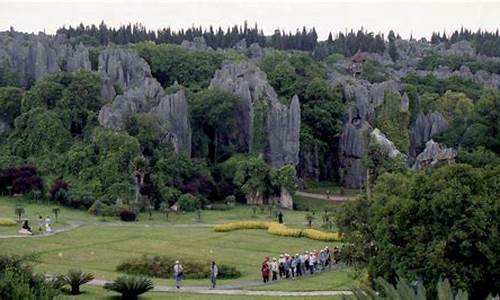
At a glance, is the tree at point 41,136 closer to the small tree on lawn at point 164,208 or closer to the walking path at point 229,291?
the small tree on lawn at point 164,208

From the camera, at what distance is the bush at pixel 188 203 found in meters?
60.4

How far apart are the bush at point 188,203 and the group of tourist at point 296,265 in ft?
70.3

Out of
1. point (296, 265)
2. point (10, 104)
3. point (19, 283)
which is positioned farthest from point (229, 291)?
point (10, 104)

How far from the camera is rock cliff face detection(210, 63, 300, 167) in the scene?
241ft

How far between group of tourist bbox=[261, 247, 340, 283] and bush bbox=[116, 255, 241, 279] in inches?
70.5

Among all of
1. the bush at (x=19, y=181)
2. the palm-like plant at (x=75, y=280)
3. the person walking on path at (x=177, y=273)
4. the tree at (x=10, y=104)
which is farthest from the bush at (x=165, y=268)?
the tree at (x=10, y=104)

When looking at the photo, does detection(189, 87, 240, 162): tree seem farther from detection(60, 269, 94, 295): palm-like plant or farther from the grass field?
detection(60, 269, 94, 295): palm-like plant

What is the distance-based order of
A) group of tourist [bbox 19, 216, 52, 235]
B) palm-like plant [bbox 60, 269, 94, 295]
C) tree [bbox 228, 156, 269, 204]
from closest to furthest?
palm-like plant [bbox 60, 269, 94, 295] < group of tourist [bbox 19, 216, 52, 235] < tree [bbox 228, 156, 269, 204]

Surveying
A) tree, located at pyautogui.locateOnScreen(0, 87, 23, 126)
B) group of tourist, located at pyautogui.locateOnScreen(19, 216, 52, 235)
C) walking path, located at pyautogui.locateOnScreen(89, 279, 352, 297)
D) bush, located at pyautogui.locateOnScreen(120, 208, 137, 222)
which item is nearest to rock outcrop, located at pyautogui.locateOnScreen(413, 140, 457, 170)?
bush, located at pyautogui.locateOnScreen(120, 208, 137, 222)

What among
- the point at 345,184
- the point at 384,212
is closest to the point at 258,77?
the point at 345,184

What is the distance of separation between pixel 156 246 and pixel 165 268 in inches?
251

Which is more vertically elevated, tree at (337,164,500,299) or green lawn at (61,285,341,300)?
tree at (337,164,500,299)

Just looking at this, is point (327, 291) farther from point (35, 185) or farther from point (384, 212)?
point (35, 185)

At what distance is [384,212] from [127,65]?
69.6 metres
